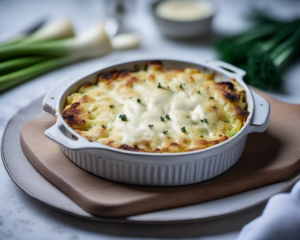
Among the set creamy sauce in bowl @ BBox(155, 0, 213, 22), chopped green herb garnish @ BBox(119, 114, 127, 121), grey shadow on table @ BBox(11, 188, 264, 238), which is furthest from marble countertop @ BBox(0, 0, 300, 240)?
chopped green herb garnish @ BBox(119, 114, 127, 121)

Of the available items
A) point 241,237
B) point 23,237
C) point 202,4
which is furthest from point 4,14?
point 241,237

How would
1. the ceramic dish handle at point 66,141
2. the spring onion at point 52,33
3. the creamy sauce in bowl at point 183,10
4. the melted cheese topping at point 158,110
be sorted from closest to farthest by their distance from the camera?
the ceramic dish handle at point 66,141, the melted cheese topping at point 158,110, the spring onion at point 52,33, the creamy sauce in bowl at point 183,10

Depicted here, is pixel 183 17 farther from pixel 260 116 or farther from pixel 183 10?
pixel 260 116

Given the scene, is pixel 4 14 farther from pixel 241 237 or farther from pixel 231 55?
pixel 241 237

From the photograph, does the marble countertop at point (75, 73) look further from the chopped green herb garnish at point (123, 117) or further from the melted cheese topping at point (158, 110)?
the chopped green herb garnish at point (123, 117)

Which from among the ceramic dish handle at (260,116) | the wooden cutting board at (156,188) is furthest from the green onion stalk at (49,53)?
the ceramic dish handle at (260,116)

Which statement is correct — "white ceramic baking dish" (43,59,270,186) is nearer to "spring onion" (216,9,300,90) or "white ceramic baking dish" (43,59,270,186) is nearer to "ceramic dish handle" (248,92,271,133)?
"ceramic dish handle" (248,92,271,133)

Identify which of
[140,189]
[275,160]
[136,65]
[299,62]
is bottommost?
[299,62]
